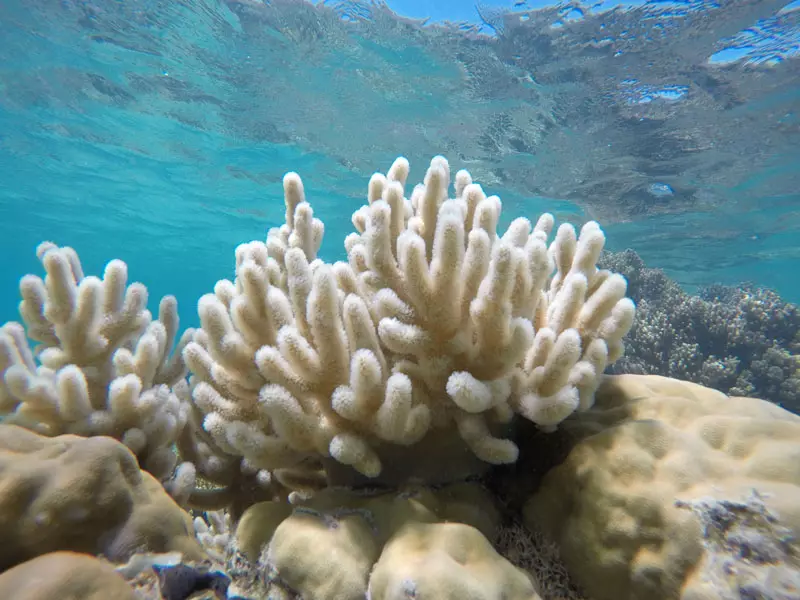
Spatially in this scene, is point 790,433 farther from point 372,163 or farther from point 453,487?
point 372,163

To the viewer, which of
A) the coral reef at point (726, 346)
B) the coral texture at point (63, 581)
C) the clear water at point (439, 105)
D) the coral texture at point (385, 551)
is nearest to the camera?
the coral texture at point (63, 581)

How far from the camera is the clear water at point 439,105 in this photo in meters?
12.1

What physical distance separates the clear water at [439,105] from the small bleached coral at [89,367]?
13.0m

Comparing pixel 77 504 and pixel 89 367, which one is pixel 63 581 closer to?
pixel 77 504

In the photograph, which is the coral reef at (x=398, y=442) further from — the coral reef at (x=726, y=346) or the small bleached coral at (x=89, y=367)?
the coral reef at (x=726, y=346)

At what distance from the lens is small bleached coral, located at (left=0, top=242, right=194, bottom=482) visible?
1.96 m

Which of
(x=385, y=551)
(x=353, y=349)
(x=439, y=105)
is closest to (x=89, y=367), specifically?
(x=353, y=349)

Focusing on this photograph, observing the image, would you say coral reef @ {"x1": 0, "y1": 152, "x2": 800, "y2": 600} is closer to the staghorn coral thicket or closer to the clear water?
the staghorn coral thicket

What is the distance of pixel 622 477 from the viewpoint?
169 centimetres

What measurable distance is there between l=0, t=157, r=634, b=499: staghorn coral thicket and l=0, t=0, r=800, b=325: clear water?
12523 millimetres

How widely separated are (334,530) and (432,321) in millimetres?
875

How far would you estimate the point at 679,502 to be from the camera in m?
1.52

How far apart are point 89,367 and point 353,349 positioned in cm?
142

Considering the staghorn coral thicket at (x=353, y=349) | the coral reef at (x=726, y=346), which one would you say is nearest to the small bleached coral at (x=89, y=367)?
the staghorn coral thicket at (x=353, y=349)
